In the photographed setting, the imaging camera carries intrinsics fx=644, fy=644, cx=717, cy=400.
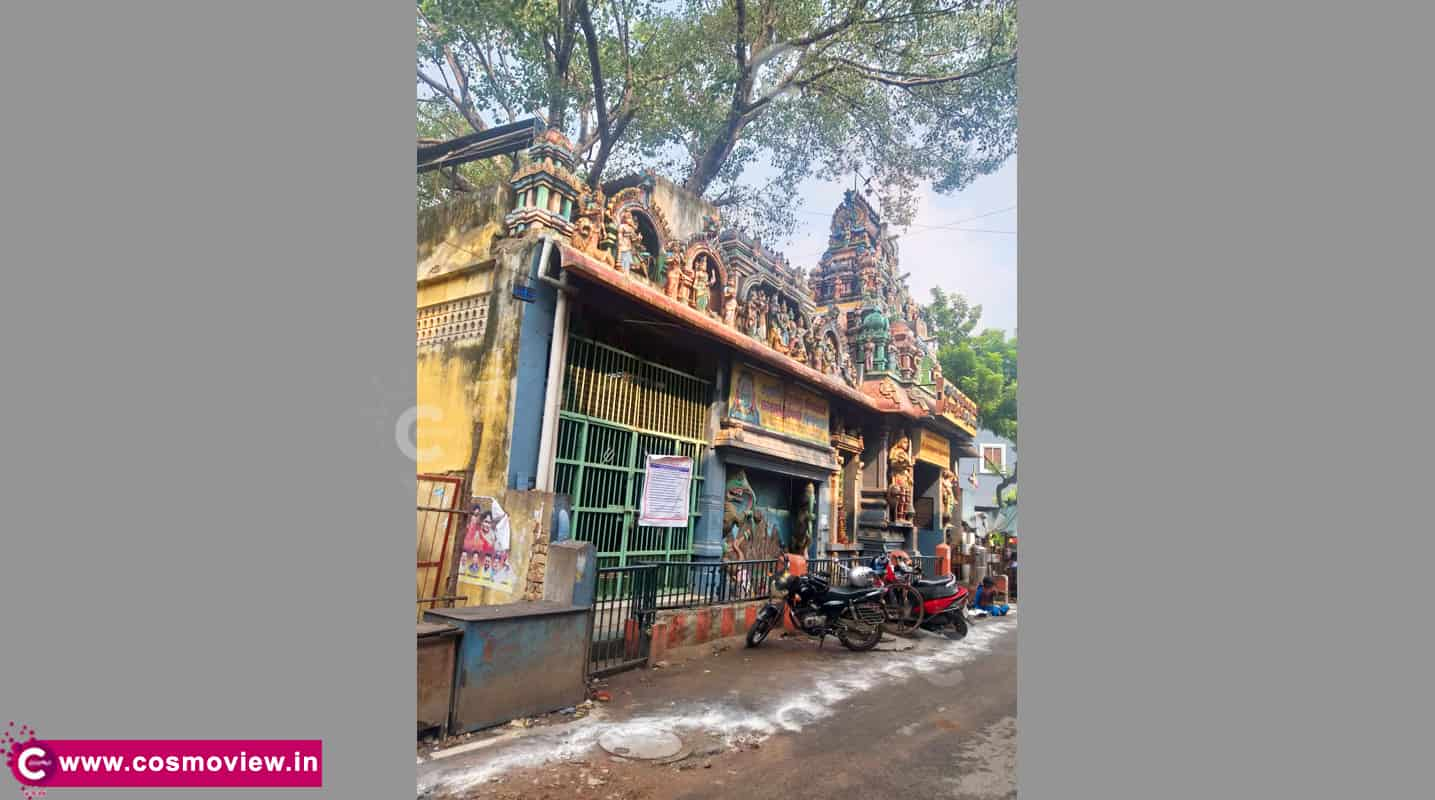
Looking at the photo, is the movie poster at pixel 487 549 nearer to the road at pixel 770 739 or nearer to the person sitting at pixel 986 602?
the road at pixel 770 739

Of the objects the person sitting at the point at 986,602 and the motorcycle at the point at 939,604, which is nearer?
the motorcycle at the point at 939,604

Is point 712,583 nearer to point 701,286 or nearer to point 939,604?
point 939,604

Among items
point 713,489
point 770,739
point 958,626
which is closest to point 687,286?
point 713,489

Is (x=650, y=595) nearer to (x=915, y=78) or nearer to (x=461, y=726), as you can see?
(x=461, y=726)

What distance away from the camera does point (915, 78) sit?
665 cm

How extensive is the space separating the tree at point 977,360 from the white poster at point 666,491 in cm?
392

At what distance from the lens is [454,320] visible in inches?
289

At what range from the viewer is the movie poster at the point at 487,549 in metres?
6.08

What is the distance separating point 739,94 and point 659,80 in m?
0.96

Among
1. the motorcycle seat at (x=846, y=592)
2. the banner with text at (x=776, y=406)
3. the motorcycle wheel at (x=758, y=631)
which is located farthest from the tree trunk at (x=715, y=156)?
the motorcycle wheel at (x=758, y=631)

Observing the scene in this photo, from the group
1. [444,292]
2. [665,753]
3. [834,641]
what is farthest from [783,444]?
[665,753]

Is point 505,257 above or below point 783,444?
above

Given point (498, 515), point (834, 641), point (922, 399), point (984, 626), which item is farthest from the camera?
point (922, 399)

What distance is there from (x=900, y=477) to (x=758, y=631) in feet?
23.1
